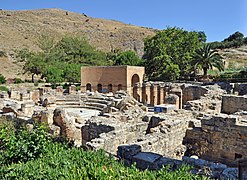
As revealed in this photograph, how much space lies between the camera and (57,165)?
16.3ft

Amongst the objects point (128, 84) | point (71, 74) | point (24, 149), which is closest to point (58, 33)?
point (71, 74)

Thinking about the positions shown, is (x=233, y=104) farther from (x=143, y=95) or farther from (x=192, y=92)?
(x=143, y=95)

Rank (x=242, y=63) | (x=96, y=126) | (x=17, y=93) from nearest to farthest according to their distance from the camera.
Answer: (x=96, y=126) → (x=17, y=93) → (x=242, y=63)

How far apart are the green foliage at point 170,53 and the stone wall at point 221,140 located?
25595 millimetres

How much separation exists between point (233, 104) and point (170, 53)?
20.8 metres

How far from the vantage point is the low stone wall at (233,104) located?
15689mm

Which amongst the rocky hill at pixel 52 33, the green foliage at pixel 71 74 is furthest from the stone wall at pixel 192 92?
the rocky hill at pixel 52 33

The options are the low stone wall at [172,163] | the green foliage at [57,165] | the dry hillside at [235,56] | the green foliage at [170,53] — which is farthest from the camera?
the dry hillside at [235,56]

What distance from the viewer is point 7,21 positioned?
90125 mm

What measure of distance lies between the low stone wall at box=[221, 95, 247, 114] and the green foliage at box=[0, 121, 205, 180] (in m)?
12.1

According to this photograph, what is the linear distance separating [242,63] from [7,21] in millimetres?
80430

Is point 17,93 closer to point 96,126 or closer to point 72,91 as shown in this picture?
point 72,91

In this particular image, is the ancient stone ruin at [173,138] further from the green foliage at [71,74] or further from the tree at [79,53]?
the tree at [79,53]

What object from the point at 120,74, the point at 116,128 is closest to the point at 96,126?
the point at 116,128
